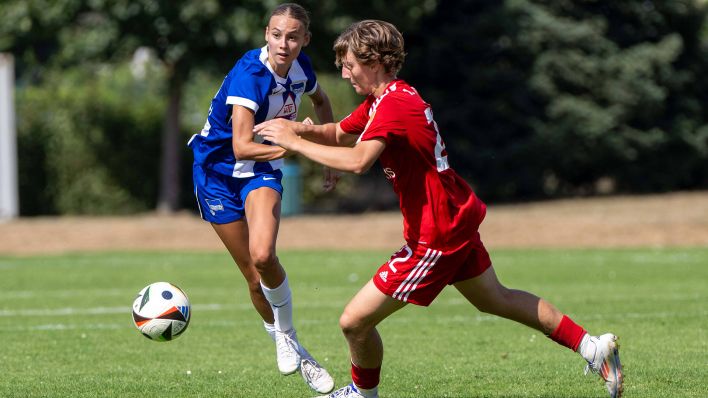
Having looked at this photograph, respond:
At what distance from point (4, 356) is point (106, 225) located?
48.0 ft

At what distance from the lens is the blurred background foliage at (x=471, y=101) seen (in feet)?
82.6

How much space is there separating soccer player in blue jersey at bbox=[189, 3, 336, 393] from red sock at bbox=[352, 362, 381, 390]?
1.91 ft

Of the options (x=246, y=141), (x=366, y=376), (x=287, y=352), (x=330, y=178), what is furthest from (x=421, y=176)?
(x=287, y=352)

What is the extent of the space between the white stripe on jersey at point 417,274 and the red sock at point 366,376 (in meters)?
0.64

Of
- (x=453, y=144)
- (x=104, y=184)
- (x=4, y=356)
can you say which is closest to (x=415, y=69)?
(x=453, y=144)

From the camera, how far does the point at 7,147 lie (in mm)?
24375

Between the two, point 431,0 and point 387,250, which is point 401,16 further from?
point 387,250

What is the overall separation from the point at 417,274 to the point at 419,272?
0.02 meters

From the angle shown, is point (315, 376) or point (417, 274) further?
point (315, 376)

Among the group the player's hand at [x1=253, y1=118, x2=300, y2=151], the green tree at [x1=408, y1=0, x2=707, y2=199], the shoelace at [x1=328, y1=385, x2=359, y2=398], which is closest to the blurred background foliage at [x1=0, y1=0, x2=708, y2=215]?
the green tree at [x1=408, y1=0, x2=707, y2=199]

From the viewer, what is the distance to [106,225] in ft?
77.9

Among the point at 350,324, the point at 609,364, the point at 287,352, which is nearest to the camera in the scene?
the point at 350,324

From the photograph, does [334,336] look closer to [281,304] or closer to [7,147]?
[281,304]

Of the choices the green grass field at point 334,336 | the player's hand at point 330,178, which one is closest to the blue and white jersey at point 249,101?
the player's hand at point 330,178
